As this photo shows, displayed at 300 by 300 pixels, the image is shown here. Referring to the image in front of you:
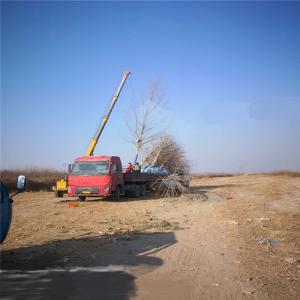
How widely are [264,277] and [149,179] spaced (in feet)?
56.6

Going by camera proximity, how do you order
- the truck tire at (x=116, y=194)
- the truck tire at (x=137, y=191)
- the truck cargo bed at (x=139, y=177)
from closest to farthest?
1. the truck tire at (x=116, y=194)
2. the truck cargo bed at (x=139, y=177)
3. the truck tire at (x=137, y=191)

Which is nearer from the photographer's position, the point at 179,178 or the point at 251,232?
the point at 251,232

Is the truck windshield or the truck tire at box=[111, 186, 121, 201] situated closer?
the truck windshield

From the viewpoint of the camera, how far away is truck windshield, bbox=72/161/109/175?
18.6 metres

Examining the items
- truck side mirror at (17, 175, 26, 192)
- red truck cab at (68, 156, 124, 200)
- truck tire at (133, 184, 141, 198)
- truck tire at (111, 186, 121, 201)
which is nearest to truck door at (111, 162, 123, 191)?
red truck cab at (68, 156, 124, 200)

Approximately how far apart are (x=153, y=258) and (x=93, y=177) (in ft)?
38.0

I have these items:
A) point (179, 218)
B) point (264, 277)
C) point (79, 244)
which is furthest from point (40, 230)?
point (264, 277)

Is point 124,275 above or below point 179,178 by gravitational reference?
below

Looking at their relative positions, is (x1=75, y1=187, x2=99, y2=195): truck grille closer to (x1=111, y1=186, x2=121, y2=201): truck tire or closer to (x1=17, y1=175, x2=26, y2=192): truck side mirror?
(x1=111, y1=186, x2=121, y2=201): truck tire

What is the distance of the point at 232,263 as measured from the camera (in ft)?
22.2

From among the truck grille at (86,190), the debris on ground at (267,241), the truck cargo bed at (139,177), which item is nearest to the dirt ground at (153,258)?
the debris on ground at (267,241)

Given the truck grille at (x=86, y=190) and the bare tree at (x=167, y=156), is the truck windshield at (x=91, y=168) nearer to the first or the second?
the truck grille at (x=86, y=190)

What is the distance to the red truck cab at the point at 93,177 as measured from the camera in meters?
18.3

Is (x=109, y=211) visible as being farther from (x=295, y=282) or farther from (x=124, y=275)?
(x=295, y=282)
